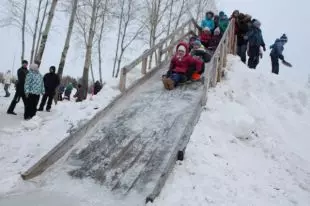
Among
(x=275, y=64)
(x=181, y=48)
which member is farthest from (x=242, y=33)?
(x=181, y=48)

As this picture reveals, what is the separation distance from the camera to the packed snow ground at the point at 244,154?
5.64m

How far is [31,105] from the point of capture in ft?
35.7

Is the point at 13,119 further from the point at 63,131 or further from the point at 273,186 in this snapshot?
the point at 273,186

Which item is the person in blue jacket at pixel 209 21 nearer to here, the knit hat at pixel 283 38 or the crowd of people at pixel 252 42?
the crowd of people at pixel 252 42

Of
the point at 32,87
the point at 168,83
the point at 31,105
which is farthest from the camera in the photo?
the point at 31,105

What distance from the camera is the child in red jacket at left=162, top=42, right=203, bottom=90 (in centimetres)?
1030

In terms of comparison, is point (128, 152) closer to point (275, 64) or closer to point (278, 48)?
point (278, 48)

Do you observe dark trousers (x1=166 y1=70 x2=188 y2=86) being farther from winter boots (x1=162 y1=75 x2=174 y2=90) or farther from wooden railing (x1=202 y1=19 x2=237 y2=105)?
wooden railing (x1=202 y1=19 x2=237 y2=105)

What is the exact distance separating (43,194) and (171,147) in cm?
218

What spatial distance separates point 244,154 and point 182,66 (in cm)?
372

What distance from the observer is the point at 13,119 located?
11.1 metres

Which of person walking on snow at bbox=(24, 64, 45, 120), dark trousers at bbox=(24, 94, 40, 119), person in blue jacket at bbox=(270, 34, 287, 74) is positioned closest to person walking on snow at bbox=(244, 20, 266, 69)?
person in blue jacket at bbox=(270, 34, 287, 74)

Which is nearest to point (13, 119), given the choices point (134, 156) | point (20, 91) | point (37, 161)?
point (20, 91)

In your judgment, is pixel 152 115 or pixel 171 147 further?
pixel 152 115
